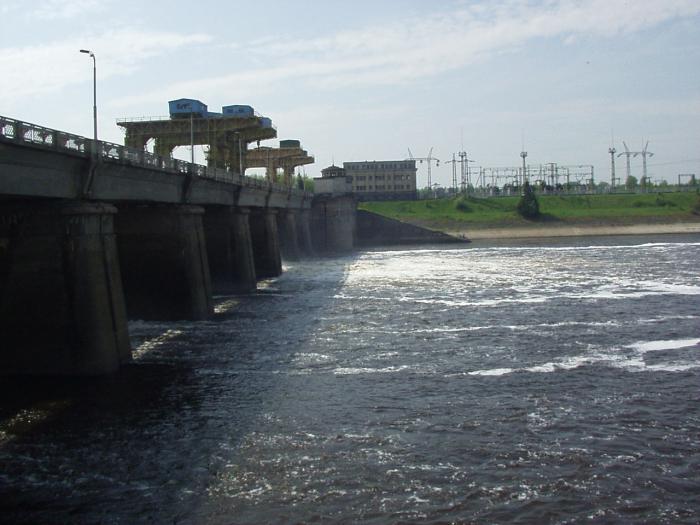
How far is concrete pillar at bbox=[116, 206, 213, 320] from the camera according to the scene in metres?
41.2

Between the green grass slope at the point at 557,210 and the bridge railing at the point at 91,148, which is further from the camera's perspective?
the green grass slope at the point at 557,210

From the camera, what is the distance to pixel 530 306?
42406 millimetres

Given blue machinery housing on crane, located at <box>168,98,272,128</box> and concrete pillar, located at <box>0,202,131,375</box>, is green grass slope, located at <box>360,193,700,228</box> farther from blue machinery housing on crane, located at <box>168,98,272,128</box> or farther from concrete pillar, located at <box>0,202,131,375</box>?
concrete pillar, located at <box>0,202,131,375</box>

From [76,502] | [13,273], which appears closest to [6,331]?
[13,273]

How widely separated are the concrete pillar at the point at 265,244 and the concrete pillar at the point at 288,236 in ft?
56.7

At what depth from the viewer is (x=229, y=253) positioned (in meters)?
56.8

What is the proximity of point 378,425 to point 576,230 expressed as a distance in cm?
11650

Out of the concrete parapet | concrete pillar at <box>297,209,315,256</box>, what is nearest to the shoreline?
the concrete parapet

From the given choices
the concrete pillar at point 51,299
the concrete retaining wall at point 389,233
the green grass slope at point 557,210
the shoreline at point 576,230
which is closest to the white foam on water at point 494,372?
the concrete pillar at point 51,299

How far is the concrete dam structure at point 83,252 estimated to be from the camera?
27312mm

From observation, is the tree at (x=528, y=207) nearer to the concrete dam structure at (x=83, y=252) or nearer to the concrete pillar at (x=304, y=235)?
the concrete pillar at (x=304, y=235)

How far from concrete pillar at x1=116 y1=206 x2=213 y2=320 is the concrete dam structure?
5cm

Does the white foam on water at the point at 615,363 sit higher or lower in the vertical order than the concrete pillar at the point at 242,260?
lower

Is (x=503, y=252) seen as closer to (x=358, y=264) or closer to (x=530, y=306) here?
(x=358, y=264)
